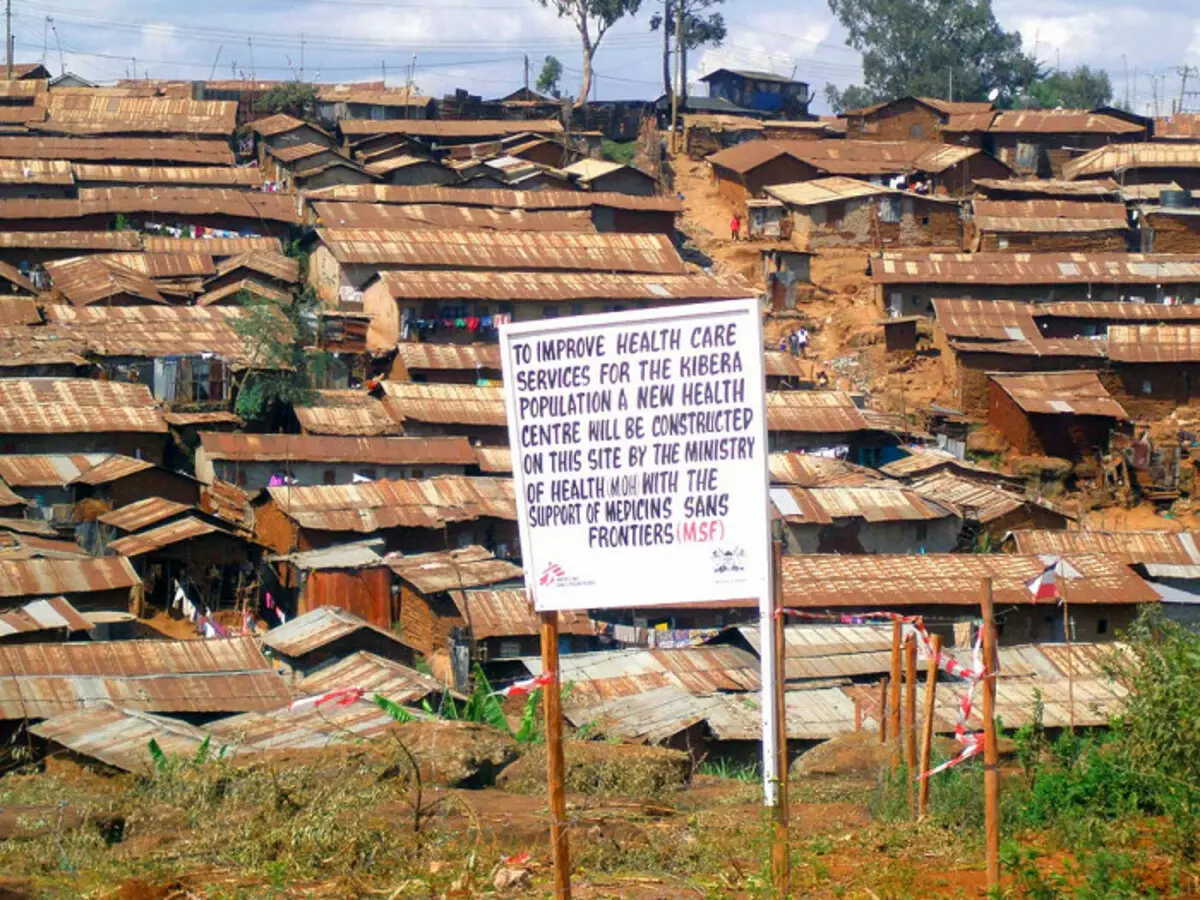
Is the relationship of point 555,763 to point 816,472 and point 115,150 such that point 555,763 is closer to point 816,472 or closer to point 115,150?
point 816,472

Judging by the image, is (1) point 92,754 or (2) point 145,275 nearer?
(1) point 92,754

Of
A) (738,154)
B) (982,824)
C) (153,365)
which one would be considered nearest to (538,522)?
(982,824)

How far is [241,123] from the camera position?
179ft

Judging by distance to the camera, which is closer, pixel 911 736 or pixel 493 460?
pixel 911 736

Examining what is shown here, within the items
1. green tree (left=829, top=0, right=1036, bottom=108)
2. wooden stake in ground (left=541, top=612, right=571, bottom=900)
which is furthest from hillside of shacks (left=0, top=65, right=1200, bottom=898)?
green tree (left=829, top=0, right=1036, bottom=108)

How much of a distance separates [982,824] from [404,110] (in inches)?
1969

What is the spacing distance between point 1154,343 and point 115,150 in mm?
29176

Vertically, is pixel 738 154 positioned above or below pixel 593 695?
above

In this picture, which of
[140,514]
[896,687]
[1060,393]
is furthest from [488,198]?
[896,687]

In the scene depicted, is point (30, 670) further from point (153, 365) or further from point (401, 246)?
point (401, 246)

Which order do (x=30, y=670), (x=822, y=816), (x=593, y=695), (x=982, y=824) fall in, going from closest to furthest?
(x=982, y=824) → (x=822, y=816) → (x=30, y=670) → (x=593, y=695)

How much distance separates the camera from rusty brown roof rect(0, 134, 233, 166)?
46.6 m

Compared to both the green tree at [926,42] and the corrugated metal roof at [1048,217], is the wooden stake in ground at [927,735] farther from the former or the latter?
the green tree at [926,42]

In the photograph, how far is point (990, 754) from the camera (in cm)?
749
